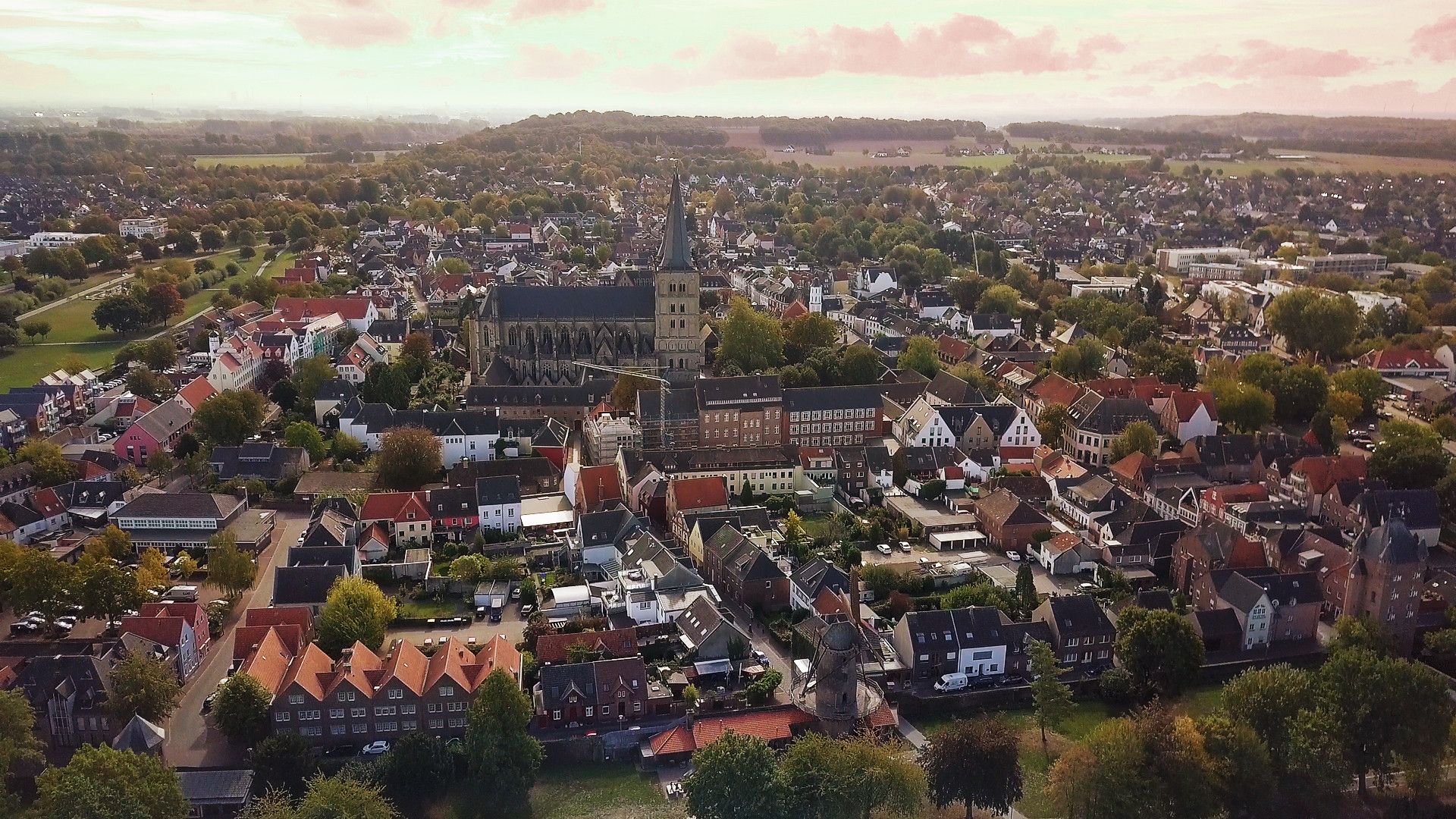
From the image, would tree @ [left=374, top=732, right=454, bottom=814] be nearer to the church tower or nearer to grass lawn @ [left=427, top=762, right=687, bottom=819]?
grass lawn @ [left=427, top=762, right=687, bottom=819]

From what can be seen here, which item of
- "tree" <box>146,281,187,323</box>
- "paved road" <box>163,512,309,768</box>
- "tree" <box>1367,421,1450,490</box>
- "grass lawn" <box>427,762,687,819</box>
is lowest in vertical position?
"grass lawn" <box>427,762,687,819</box>

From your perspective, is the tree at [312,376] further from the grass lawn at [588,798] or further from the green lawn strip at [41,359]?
the grass lawn at [588,798]

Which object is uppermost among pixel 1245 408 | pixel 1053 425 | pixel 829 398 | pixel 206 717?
pixel 829 398

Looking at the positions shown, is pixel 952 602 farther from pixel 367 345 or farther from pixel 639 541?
pixel 367 345

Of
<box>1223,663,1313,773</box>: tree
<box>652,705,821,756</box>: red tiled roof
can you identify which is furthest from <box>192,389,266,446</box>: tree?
<box>1223,663,1313,773</box>: tree

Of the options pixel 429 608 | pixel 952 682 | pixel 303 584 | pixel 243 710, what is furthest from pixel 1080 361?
pixel 243 710

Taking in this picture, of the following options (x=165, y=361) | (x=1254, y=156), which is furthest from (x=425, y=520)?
(x=1254, y=156)

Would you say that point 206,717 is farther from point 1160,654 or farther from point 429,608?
point 1160,654
